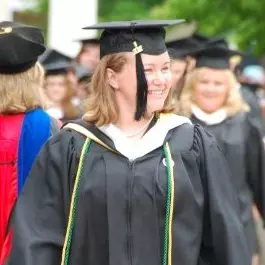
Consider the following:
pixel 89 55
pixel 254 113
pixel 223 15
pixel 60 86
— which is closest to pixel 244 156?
pixel 254 113

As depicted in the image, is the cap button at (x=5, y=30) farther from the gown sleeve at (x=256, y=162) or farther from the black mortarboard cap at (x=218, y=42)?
the black mortarboard cap at (x=218, y=42)

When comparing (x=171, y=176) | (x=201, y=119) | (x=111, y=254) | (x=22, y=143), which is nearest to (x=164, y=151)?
(x=171, y=176)

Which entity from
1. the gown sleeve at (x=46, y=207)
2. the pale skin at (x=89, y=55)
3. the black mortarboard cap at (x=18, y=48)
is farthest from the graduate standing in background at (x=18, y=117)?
the pale skin at (x=89, y=55)

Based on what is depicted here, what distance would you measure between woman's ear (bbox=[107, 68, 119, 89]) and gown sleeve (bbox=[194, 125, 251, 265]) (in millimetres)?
449

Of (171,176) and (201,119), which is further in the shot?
(201,119)

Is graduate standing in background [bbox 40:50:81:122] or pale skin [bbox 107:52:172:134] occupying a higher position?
pale skin [bbox 107:52:172:134]

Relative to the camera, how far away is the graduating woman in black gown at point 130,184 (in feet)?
17.7

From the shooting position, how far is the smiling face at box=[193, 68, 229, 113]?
891cm

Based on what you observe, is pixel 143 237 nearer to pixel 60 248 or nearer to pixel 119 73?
pixel 60 248

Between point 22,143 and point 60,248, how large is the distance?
0.91 meters

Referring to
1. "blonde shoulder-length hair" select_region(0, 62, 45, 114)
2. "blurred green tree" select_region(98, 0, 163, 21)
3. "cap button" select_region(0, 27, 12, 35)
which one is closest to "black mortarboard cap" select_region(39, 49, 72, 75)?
"cap button" select_region(0, 27, 12, 35)

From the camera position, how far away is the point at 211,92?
8914 millimetres

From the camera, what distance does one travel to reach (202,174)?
18.0 feet

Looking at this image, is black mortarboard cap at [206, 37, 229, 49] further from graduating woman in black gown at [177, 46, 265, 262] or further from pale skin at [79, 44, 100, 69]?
pale skin at [79, 44, 100, 69]
